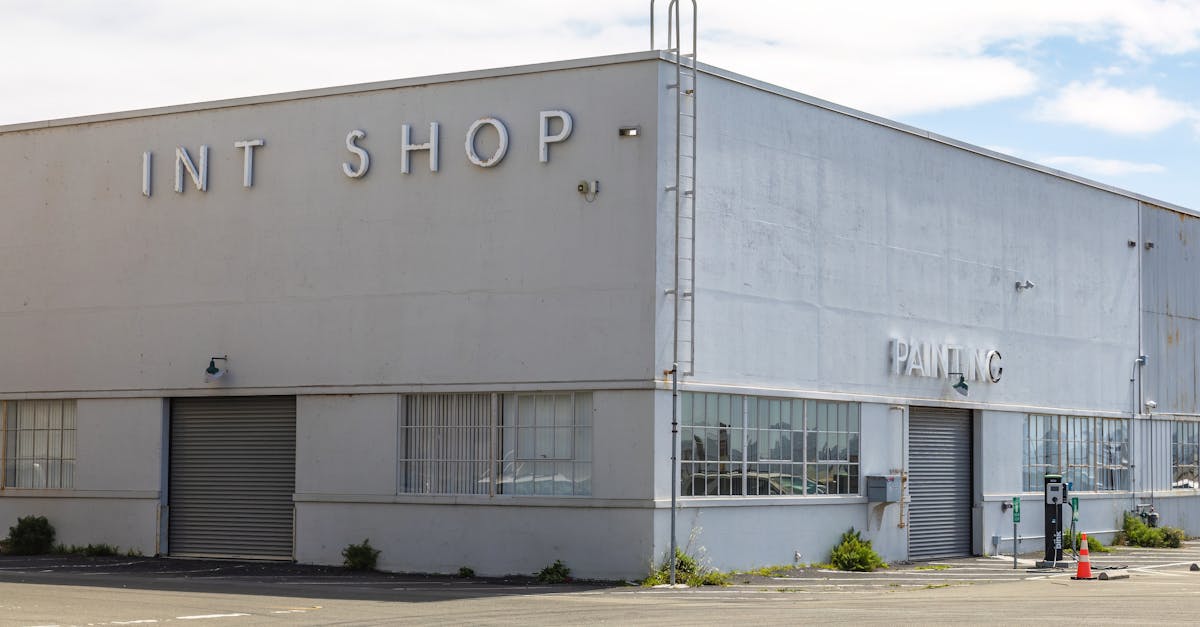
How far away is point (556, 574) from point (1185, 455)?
2106 cm

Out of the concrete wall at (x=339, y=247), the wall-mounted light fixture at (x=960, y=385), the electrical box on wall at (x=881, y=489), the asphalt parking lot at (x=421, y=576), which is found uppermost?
the concrete wall at (x=339, y=247)

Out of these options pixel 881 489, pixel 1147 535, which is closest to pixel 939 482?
pixel 881 489

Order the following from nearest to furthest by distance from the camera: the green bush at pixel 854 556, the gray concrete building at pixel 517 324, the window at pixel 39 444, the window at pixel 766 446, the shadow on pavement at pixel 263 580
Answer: the shadow on pavement at pixel 263 580, the gray concrete building at pixel 517 324, the window at pixel 766 446, the green bush at pixel 854 556, the window at pixel 39 444

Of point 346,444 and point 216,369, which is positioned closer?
point 346,444

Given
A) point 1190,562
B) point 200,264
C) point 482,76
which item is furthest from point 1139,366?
point 200,264

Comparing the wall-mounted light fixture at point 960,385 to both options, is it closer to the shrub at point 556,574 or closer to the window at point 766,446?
the window at point 766,446

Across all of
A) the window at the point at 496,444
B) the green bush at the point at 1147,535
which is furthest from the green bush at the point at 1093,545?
the window at the point at 496,444

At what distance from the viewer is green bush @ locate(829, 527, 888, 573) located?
28094 millimetres

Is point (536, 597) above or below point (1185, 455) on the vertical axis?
below

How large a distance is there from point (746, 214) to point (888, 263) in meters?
4.46

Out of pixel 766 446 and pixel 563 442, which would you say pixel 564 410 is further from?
pixel 766 446

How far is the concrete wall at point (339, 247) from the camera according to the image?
25438 millimetres

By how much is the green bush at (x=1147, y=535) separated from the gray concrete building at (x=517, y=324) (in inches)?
145

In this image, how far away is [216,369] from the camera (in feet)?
93.2
